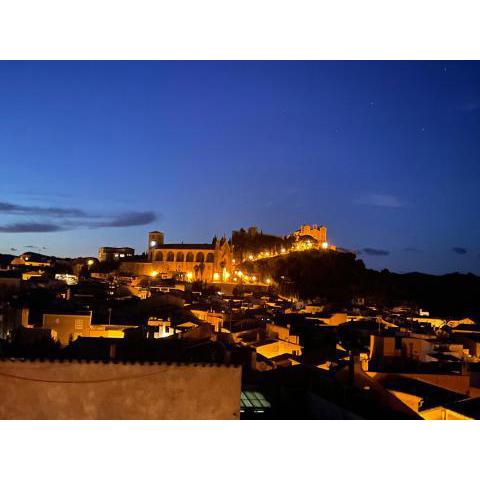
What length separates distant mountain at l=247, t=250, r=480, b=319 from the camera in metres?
44.3

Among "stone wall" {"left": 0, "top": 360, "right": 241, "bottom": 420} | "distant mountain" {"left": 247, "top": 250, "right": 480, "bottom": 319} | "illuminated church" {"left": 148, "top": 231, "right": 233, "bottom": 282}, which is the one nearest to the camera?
"stone wall" {"left": 0, "top": 360, "right": 241, "bottom": 420}

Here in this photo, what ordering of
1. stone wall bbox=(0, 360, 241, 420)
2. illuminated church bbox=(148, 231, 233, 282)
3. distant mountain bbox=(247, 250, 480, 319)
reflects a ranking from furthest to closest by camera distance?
illuminated church bbox=(148, 231, 233, 282) → distant mountain bbox=(247, 250, 480, 319) → stone wall bbox=(0, 360, 241, 420)

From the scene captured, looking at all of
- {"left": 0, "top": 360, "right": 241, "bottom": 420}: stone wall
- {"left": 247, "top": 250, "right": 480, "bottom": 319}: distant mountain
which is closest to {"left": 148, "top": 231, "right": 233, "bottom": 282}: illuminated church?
{"left": 247, "top": 250, "right": 480, "bottom": 319}: distant mountain

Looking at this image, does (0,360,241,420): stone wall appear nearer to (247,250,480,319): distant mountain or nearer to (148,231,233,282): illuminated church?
(247,250,480,319): distant mountain

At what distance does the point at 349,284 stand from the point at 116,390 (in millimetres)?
45381

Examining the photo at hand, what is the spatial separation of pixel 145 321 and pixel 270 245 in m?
46.3

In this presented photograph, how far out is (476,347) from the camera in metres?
16.4

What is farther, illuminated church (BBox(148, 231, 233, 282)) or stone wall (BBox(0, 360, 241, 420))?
illuminated church (BBox(148, 231, 233, 282))

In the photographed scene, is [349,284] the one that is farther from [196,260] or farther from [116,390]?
[116,390]

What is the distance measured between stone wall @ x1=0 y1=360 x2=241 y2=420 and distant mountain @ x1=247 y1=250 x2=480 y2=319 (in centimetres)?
3699

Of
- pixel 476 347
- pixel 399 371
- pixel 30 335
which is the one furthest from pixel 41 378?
pixel 476 347

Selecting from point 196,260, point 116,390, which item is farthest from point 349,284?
point 116,390

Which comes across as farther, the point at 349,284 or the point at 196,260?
the point at 196,260

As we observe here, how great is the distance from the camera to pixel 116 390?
5020mm
